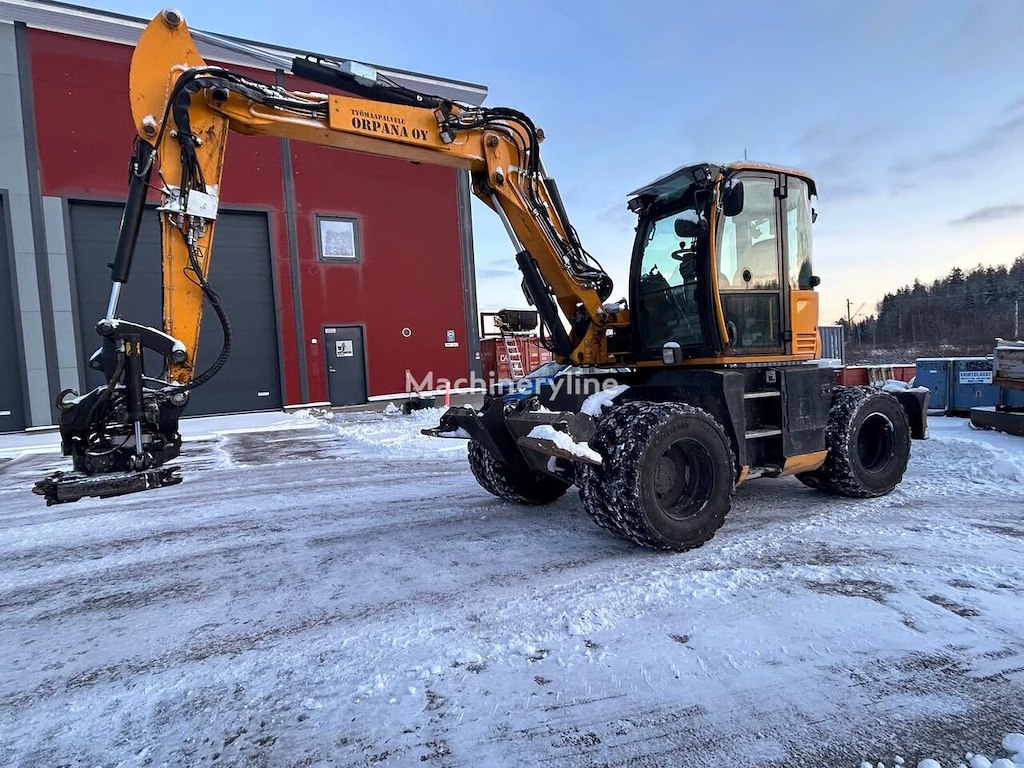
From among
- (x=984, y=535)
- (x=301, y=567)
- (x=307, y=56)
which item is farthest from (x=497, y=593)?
(x=307, y=56)

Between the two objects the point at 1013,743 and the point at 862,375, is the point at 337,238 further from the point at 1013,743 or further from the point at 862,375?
the point at 1013,743

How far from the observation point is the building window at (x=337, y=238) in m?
16.7

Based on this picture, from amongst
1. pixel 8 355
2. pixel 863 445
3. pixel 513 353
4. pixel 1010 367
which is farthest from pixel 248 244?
pixel 1010 367

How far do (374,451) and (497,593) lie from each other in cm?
654

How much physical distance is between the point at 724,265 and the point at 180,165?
14.2 ft

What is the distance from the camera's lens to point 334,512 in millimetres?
5551

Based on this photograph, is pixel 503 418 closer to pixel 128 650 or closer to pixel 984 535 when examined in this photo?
pixel 128 650

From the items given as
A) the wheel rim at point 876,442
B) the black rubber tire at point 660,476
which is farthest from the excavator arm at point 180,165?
the wheel rim at point 876,442

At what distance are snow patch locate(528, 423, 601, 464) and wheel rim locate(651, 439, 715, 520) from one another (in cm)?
62

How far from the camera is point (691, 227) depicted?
4.75 meters

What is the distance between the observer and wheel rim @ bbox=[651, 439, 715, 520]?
427 cm

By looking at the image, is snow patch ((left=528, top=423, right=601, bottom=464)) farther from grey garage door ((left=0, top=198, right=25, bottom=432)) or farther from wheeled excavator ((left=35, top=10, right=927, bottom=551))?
Answer: grey garage door ((left=0, top=198, right=25, bottom=432))

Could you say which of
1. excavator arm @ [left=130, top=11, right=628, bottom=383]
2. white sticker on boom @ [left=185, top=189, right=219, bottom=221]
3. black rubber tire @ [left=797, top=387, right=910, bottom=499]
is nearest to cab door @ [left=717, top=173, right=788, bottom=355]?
black rubber tire @ [left=797, top=387, right=910, bottom=499]

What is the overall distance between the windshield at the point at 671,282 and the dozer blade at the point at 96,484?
164 inches
